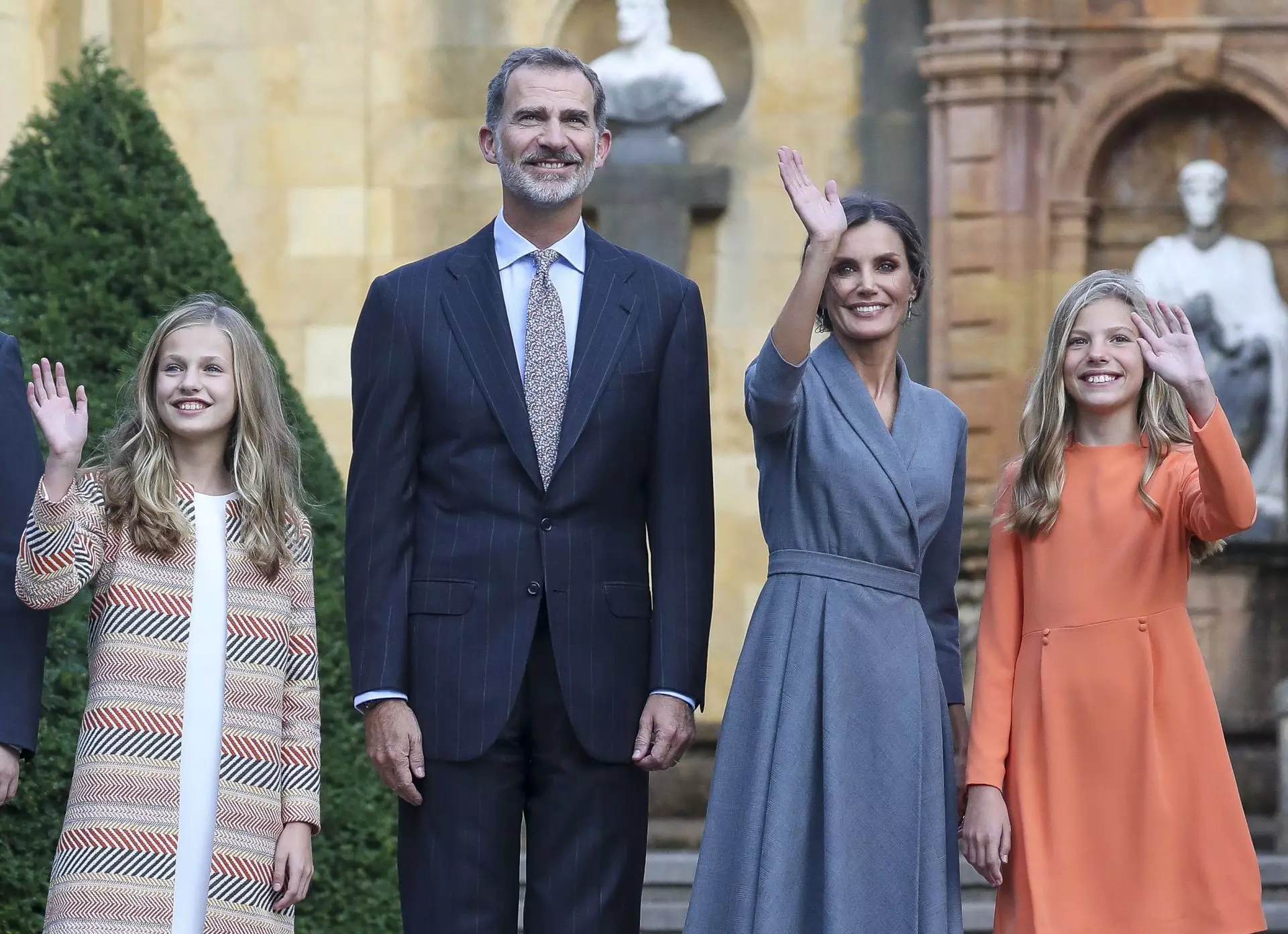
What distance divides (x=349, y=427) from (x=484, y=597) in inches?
232

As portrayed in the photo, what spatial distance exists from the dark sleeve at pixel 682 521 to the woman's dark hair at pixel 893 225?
0.94ft

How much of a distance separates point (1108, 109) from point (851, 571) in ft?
19.4

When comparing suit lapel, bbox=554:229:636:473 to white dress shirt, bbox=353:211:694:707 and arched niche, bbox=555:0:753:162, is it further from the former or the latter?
arched niche, bbox=555:0:753:162

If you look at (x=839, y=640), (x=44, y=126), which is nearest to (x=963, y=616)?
(x=44, y=126)

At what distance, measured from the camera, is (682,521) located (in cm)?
381

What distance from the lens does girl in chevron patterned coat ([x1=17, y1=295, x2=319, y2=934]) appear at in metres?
3.64

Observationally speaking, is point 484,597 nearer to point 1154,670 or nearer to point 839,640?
point 839,640

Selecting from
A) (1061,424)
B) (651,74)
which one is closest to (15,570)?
(1061,424)

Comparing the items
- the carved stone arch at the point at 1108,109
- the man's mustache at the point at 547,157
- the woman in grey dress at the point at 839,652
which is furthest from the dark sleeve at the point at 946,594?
the carved stone arch at the point at 1108,109


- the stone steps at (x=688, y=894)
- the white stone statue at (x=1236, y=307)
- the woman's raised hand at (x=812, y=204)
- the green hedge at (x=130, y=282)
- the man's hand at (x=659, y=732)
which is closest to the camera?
the woman's raised hand at (x=812, y=204)

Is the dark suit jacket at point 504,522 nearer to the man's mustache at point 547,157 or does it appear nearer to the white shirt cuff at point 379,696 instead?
the white shirt cuff at point 379,696

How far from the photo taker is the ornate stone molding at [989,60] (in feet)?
29.7

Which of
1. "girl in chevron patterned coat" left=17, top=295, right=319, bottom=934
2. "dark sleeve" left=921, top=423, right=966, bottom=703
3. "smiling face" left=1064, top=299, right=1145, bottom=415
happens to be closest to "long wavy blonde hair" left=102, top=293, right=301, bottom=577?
"girl in chevron patterned coat" left=17, top=295, right=319, bottom=934

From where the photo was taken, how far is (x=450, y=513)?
376 centimetres
